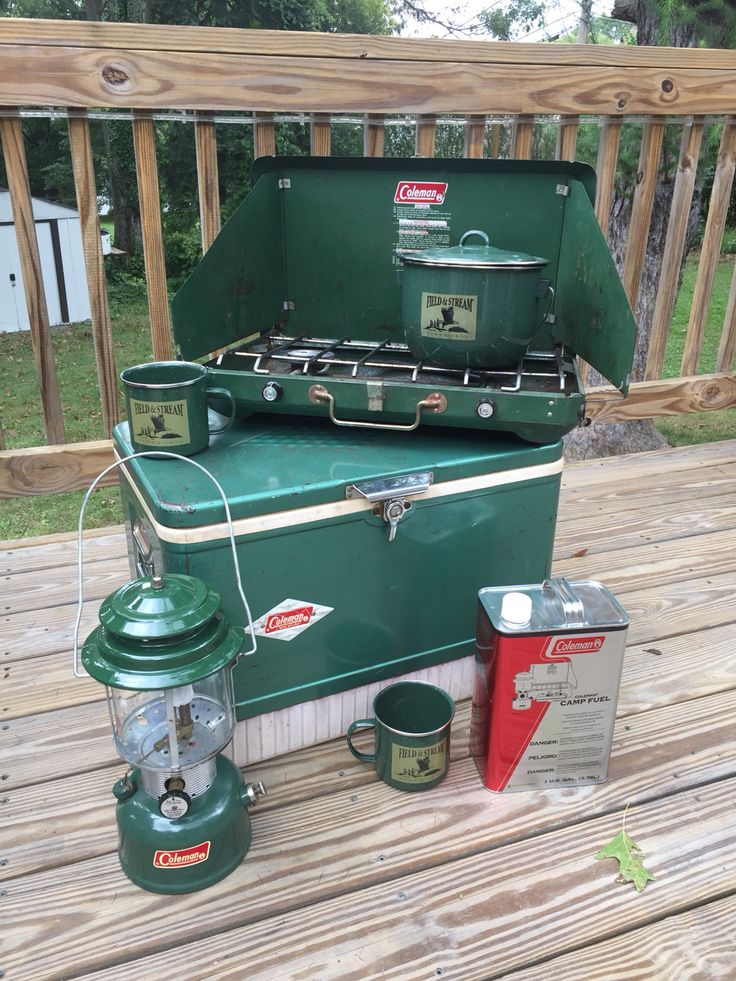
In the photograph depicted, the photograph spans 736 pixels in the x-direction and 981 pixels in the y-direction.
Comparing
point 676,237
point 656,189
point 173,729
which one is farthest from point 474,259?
point 656,189

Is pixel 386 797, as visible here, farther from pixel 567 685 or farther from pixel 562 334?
pixel 562 334

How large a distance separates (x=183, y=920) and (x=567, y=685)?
70 centimetres

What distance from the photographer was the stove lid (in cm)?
169

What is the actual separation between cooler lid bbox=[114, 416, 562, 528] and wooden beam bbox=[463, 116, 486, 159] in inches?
40.2

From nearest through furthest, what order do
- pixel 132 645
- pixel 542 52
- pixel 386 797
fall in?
pixel 132 645, pixel 386 797, pixel 542 52

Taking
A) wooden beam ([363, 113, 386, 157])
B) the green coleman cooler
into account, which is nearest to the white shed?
wooden beam ([363, 113, 386, 157])

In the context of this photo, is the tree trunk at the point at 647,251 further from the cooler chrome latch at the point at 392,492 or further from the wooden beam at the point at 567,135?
the cooler chrome latch at the point at 392,492

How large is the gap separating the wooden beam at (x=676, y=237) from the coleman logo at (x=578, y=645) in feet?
5.33

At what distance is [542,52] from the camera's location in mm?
2164

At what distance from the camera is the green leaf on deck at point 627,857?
123 cm

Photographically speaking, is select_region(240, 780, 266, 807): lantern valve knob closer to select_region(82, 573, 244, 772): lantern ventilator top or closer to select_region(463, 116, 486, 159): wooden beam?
select_region(82, 573, 244, 772): lantern ventilator top

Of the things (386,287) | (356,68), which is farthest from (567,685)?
(356,68)

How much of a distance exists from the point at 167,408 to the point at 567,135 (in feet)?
5.24

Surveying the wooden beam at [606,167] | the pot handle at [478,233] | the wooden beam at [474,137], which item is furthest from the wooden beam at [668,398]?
the pot handle at [478,233]
